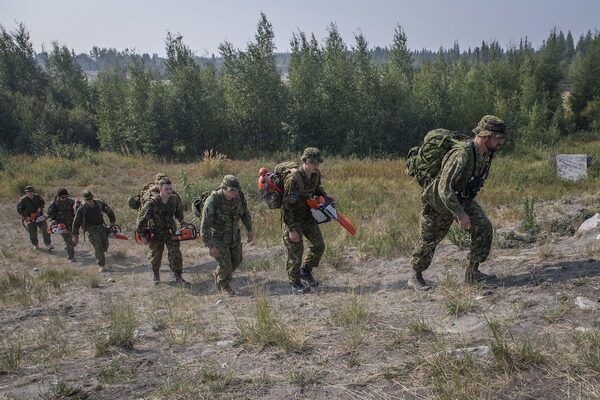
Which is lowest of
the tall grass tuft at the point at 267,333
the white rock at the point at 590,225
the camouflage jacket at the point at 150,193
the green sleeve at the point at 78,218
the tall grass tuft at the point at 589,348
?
the tall grass tuft at the point at 267,333

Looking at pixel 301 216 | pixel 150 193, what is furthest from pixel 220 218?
pixel 150 193

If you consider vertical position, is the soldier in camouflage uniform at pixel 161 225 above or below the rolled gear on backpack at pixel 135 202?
below

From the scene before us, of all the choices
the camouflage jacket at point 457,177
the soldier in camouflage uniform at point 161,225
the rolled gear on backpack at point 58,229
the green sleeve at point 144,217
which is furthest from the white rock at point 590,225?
the rolled gear on backpack at point 58,229

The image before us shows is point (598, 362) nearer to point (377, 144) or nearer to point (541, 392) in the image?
point (541, 392)

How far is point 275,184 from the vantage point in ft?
17.1

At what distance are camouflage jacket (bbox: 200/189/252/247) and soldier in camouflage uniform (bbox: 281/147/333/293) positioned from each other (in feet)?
2.70

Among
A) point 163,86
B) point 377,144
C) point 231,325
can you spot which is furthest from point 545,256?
point 163,86

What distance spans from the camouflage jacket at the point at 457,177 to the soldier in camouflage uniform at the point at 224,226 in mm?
2488

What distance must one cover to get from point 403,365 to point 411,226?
17.1 feet

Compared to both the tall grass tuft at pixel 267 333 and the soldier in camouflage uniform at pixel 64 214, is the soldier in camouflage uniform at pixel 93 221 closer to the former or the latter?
the soldier in camouflage uniform at pixel 64 214

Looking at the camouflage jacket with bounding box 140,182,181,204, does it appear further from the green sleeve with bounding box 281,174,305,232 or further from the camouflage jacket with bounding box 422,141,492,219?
the camouflage jacket with bounding box 422,141,492,219

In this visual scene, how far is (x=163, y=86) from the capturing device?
24.6m

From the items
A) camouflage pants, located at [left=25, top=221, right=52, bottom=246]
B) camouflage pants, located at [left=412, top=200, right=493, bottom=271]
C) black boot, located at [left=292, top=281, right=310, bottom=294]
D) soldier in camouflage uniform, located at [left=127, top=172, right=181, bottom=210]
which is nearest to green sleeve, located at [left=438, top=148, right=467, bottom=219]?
camouflage pants, located at [left=412, top=200, right=493, bottom=271]

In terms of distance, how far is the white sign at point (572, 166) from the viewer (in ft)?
35.6
